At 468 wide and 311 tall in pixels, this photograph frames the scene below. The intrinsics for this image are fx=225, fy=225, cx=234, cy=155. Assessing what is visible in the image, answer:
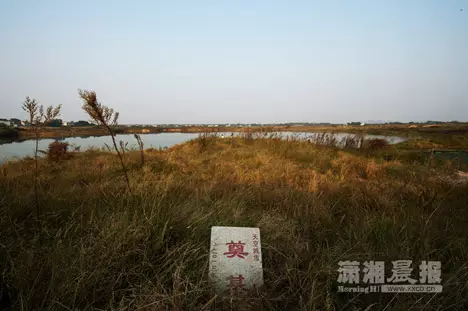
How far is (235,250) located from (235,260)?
0.23 feet

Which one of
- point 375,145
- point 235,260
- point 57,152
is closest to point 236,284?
point 235,260

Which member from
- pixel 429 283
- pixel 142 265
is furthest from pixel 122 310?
pixel 429 283

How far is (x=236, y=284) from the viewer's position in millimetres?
1525

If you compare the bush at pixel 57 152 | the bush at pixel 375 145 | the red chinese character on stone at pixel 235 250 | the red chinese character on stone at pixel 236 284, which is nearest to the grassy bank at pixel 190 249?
the red chinese character on stone at pixel 236 284

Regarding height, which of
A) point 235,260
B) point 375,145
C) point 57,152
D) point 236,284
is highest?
point 57,152

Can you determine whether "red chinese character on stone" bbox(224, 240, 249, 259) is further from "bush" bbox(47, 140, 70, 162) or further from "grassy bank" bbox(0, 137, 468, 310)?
"bush" bbox(47, 140, 70, 162)

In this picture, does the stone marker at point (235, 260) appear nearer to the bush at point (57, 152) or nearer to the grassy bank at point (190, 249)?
the grassy bank at point (190, 249)

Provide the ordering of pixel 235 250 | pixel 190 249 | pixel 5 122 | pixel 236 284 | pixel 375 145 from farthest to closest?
pixel 5 122 → pixel 375 145 → pixel 190 249 → pixel 235 250 → pixel 236 284

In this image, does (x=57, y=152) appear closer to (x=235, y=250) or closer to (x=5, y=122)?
(x=235, y=250)

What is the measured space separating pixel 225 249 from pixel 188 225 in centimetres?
65

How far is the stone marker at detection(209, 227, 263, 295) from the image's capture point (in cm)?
153

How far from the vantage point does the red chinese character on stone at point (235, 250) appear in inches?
64.1

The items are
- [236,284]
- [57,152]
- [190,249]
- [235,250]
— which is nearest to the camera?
[236,284]

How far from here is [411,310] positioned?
56.8 inches
